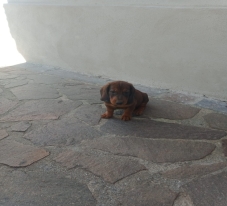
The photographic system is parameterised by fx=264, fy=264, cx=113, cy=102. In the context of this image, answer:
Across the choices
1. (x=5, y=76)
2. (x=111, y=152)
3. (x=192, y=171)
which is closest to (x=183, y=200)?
(x=192, y=171)

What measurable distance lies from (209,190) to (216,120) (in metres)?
1.26

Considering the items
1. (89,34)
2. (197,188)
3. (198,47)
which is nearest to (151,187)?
(197,188)

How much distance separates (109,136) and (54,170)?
2.31ft

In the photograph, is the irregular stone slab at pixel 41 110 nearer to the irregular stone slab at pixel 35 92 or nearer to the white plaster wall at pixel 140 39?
the irregular stone slab at pixel 35 92

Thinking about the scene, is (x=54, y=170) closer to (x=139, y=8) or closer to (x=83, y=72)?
(x=139, y=8)

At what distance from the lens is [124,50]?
4.22 meters

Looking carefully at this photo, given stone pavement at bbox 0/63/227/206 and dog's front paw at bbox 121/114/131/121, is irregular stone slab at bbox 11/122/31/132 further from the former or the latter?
dog's front paw at bbox 121/114/131/121

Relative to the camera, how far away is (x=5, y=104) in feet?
11.6

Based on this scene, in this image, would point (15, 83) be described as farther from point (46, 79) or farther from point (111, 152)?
point (111, 152)

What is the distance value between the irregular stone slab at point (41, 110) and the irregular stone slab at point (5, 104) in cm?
12

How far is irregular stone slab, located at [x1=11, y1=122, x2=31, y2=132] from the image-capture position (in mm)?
2824

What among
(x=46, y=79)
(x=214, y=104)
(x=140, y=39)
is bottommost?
(x=46, y=79)

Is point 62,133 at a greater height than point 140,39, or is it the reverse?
point 140,39

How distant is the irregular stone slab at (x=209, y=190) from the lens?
1.74 metres
